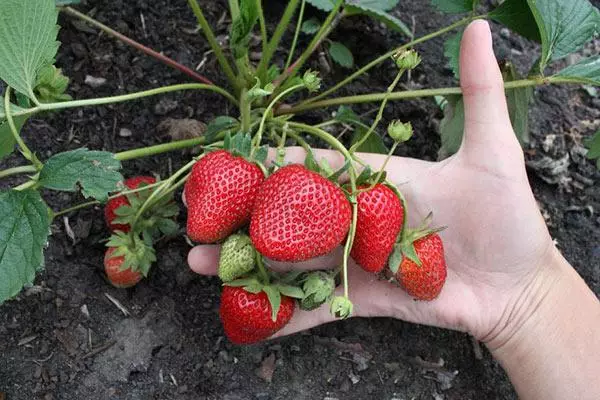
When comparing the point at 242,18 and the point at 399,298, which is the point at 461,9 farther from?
the point at 399,298

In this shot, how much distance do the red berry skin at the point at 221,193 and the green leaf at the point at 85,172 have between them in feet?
0.45

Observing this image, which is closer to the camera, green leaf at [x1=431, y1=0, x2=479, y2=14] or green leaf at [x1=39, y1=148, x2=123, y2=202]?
green leaf at [x1=39, y1=148, x2=123, y2=202]

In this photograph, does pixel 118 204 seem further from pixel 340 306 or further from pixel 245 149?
pixel 340 306

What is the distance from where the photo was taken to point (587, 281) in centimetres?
177

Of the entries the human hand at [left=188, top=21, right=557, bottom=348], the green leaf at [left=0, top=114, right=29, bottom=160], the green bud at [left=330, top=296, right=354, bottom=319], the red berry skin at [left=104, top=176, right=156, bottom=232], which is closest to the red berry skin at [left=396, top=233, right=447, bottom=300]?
the human hand at [left=188, top=21, right=557, bottom=348]

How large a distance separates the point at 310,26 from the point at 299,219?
86cm

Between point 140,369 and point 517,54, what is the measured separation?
4.55 ft

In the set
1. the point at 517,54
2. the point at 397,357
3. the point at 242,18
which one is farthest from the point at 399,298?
the point at 517,54

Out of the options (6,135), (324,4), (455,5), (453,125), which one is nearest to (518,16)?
(455,5)

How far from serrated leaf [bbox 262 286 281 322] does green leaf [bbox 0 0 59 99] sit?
20.3 inches

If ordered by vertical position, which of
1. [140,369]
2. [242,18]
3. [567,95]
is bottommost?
[140,369]

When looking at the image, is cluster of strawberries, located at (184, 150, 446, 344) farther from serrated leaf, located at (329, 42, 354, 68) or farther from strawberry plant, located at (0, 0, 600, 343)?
serrated leaf, located at (329, 42, 354, 68)

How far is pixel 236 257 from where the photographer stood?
45.5 inches

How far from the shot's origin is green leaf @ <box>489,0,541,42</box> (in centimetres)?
144
